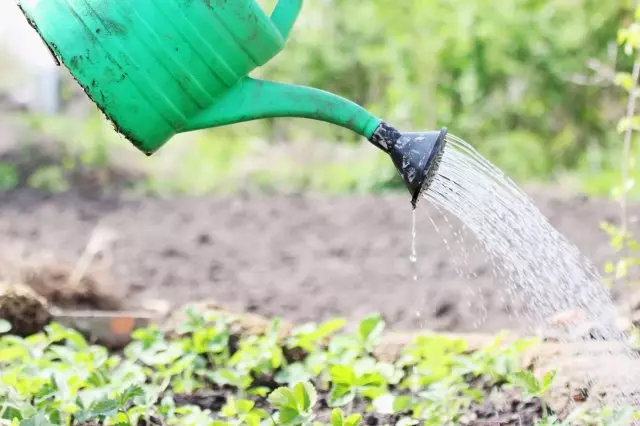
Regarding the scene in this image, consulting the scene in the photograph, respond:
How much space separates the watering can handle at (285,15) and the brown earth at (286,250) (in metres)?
1.31

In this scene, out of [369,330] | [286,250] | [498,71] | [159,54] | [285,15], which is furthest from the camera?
[498,71]

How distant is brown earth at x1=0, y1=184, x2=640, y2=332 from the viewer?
3.59m

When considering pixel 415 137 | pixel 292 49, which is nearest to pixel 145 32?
pixel 415 137

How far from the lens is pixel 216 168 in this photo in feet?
28.8

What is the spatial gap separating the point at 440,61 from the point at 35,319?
6.53m

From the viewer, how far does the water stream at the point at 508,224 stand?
60.9 inches

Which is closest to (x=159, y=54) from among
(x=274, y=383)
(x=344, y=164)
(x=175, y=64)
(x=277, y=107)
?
(x=175, y=64)

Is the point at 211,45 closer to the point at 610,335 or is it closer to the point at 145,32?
the point at 145,32

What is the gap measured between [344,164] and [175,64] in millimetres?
7253

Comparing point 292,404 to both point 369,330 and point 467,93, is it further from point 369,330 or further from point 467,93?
point 467,93

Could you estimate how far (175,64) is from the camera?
1.34 metres

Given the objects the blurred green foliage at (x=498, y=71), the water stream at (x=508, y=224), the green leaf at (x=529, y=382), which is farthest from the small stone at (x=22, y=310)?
the blurred green foliage at (x=498, y=71)

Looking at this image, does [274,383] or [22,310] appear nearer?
[274,383]

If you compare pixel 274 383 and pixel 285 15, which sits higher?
pixel 285 15
